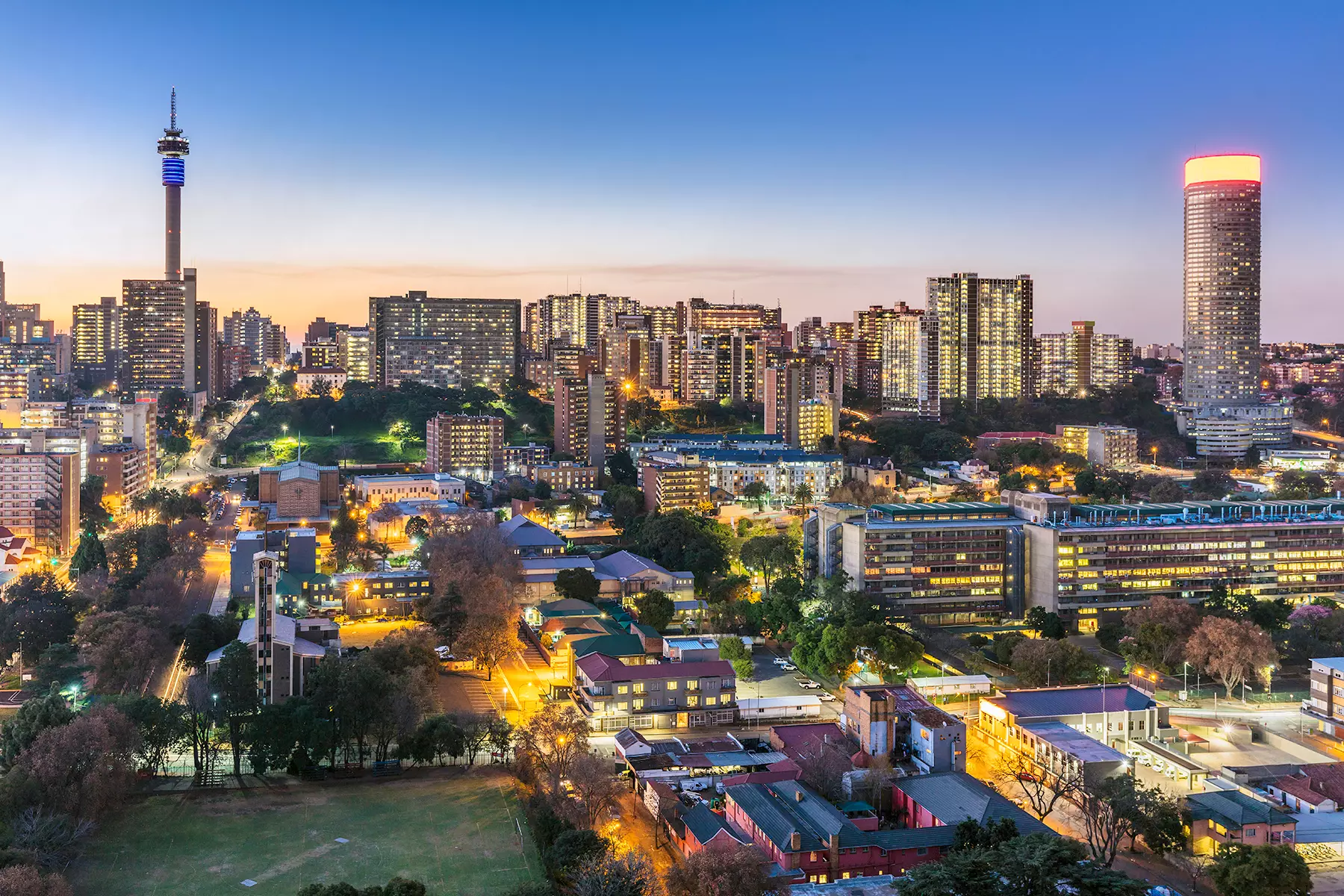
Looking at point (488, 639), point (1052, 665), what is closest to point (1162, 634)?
point (1052, 665)

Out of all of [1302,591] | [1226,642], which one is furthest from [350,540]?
[1302,591]

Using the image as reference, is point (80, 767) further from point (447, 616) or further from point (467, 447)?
point (467, 447)

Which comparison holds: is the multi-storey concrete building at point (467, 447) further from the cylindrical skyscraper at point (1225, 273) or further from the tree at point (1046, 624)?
the cylindrical skyscraper at point (1225, 273)

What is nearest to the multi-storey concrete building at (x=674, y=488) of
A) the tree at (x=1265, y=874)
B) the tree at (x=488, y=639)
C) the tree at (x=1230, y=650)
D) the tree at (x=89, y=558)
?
the tree at (x=89, y=558)

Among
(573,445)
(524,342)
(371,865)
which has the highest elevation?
(524,342)

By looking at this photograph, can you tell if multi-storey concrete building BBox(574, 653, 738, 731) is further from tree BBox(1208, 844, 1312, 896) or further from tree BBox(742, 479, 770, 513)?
tree BBox(742, 479, 770, 513)

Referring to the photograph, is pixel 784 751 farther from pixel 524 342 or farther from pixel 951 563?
pixel 524 342
